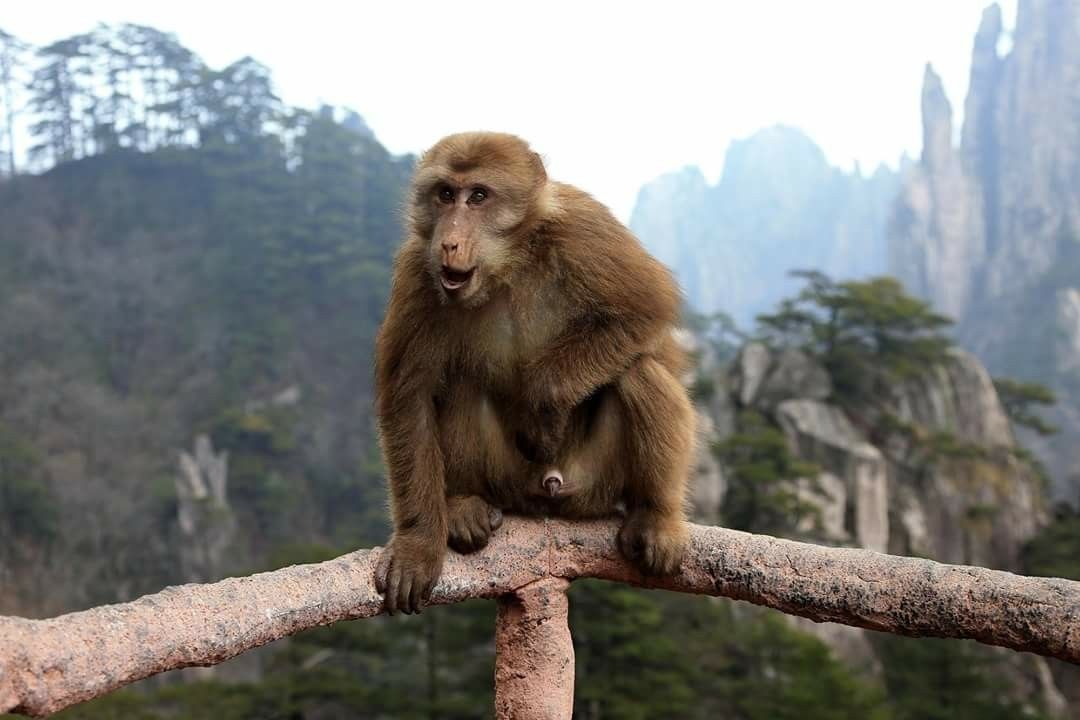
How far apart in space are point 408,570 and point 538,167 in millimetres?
1105

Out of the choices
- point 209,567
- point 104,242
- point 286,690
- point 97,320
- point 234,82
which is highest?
point 234,82

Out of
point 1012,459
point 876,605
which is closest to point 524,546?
point 876,605

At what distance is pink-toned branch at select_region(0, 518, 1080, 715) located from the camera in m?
1.64

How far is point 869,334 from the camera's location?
22797 mm

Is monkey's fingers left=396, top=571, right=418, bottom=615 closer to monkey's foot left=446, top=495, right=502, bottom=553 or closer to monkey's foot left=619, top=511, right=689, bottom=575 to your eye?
monkey's foot left=446, top=495, right=502, bottom=553

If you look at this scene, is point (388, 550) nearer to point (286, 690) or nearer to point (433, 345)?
point (433, 345)

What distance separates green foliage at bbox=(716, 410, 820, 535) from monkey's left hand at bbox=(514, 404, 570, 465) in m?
15.0

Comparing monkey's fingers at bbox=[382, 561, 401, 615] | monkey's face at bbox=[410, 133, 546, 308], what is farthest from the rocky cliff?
monkey's fingers at bbox=[382, 561, 401, 615]

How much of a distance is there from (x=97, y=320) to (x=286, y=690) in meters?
23.0

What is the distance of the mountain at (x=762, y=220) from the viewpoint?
64.3 metres

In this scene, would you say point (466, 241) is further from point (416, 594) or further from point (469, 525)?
point (416, 594)

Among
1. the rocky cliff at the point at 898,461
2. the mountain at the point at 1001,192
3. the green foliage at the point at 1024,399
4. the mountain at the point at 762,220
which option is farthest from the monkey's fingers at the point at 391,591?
the mountain at the point at 762,220

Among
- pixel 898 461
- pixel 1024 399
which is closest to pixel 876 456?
pixel 898 461

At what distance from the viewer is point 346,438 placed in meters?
33.2
